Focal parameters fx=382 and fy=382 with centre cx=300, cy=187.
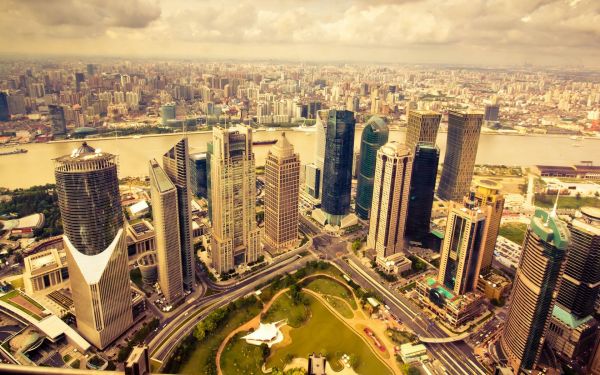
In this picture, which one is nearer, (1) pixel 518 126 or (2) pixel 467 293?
(2) pixel 467 293

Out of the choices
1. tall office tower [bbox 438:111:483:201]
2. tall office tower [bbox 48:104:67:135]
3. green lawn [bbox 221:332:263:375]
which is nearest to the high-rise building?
green lawn [bbox 221:332:263:375]

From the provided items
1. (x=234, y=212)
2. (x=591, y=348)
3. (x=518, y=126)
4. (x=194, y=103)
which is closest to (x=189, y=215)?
(x=234, y=212)

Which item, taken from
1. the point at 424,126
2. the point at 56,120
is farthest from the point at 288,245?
the point at 56,120

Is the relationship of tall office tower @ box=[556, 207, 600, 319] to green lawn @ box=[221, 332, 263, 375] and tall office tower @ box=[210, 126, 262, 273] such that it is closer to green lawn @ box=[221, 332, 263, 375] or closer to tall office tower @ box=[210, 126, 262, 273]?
green lawn @ box=[221, 332, 263, 375]

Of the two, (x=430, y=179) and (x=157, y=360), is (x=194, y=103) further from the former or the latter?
(x=157, y=360)

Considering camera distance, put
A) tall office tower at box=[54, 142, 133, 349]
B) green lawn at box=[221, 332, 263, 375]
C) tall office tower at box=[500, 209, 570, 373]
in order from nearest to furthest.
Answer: tall office tower at box=[500, 209, 570, 373] < tall office tower at box=[54, 142, 133, 349] < green lawn at box=[221, 332, 263, 375]

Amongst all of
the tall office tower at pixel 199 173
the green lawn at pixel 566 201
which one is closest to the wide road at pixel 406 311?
the tall office tower at pixel 199 173
